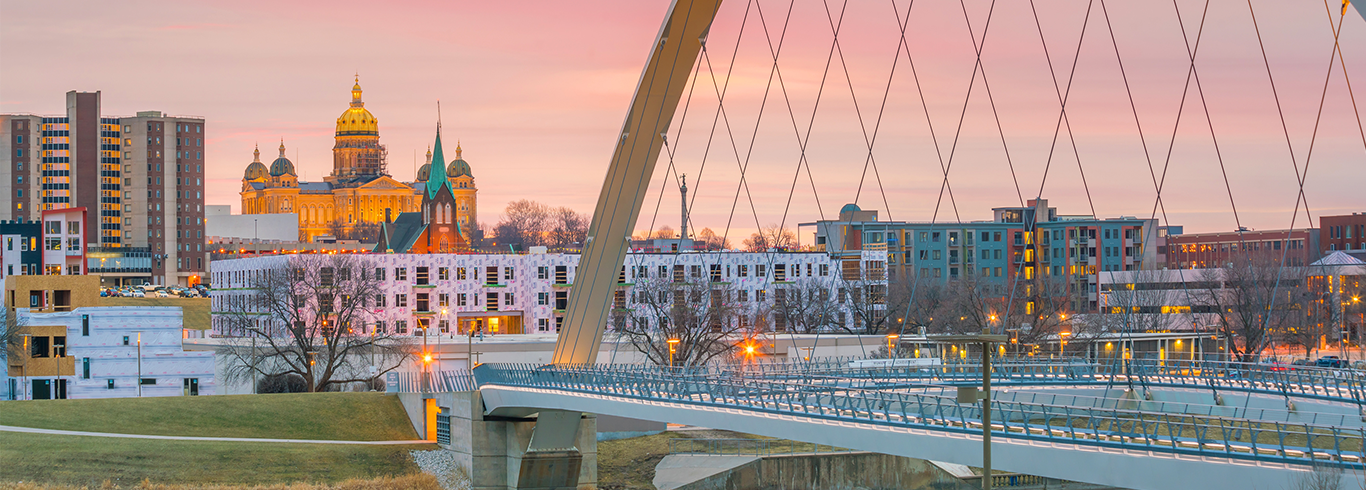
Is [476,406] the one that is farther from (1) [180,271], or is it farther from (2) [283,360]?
(1) [180,271]

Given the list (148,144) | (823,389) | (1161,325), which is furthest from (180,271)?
(823,389)

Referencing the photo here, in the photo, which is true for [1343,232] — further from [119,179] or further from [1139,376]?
[119,179]

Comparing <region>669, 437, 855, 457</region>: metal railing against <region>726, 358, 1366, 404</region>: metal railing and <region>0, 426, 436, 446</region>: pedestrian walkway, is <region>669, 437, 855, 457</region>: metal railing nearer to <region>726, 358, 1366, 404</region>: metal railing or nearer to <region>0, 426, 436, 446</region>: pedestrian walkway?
<region>726, 358, 1366, 404</region>: metal railing

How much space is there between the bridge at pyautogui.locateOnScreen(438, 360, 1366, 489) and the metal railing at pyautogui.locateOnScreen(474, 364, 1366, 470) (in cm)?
4

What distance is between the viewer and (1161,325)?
76.9 m

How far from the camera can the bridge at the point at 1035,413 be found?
22.7m

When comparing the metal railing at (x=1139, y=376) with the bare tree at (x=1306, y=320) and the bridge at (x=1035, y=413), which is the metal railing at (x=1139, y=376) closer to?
the bridge at (x=1035, y=413)

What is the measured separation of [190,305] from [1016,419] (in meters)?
123

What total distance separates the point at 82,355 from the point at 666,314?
30.5 meters

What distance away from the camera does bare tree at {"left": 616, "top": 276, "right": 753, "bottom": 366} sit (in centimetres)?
7412

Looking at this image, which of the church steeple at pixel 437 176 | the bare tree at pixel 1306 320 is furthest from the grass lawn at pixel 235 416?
the church steeple at pixel 437 176

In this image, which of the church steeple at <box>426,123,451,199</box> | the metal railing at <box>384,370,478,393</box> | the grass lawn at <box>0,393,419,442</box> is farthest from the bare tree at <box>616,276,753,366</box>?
the church steeple at <box>426,123,451,199</box>

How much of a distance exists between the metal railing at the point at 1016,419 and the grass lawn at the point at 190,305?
263 ft

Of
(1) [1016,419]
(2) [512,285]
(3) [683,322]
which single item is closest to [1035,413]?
(1) [1016,419]
